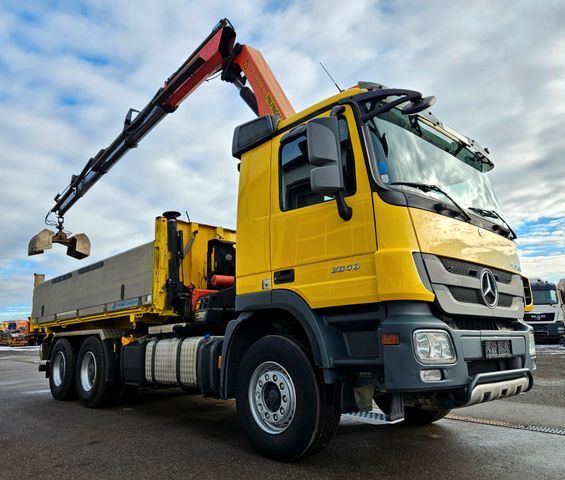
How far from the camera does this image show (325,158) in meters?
3.72

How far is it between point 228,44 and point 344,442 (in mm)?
6173

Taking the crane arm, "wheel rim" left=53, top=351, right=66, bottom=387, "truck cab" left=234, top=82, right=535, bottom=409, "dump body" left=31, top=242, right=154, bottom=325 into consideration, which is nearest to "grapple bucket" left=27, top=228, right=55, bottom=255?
"dump body" left=31, top=242, right=154, bottom=325

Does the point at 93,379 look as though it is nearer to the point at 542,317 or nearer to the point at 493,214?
the point at 493,214

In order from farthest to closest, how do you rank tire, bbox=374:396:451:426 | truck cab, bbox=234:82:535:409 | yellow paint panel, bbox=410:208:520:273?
tire, bbox=374:396:451:426, yellow paint panel, bbox=410:208:520:273, truck cab, bbox=234:82:535:409

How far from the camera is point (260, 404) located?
172 inches

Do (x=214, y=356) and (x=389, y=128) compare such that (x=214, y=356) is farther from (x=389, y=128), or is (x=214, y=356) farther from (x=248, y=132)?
(x=389, y=128)

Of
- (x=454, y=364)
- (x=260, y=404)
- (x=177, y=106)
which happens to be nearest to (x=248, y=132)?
(x=260, y=404)

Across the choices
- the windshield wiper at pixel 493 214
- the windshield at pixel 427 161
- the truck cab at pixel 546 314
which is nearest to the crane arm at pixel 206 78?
the windshield at pixel 427 161

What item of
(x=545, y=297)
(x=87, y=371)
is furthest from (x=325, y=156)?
(x=545, y=297)

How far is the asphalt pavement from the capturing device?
3.93 meters

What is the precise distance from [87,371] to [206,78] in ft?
17.5

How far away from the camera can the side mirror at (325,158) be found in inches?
147

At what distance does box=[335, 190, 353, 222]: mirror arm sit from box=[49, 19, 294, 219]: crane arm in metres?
2.99

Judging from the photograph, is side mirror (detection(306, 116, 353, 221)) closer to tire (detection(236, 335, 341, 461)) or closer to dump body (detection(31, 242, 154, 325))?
tire (detection(236, 335, 341, 461))
